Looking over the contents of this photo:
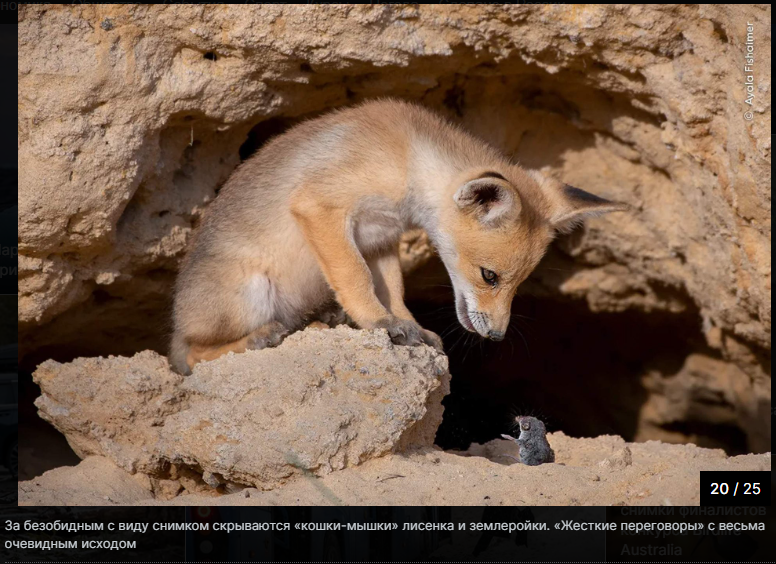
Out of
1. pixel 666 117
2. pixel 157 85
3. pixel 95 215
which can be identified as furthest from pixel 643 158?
pixel 95 215

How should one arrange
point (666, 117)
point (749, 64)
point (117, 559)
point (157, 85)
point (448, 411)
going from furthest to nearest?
point (448, 411), point (666, 117), point (157, 85), point (749, 64), point (117, 559)

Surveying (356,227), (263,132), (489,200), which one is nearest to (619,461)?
(489,200)

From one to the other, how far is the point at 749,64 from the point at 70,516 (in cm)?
468

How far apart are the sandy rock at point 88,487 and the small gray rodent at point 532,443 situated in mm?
2173

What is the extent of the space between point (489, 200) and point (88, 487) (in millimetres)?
2784

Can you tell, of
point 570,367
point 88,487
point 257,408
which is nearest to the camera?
point 257,408

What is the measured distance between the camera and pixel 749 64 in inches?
185

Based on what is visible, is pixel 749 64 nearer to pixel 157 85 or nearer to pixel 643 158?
pixel 643 158

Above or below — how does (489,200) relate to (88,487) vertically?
above

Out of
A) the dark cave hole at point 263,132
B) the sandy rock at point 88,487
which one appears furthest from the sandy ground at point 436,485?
the dark cave hole at point 263,132

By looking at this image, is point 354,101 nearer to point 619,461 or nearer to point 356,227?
point 356,227

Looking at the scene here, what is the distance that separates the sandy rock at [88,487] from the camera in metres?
4.02

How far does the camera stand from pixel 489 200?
4574mm

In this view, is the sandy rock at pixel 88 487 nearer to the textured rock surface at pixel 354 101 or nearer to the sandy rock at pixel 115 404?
the sandy rock at pixel 115 404
